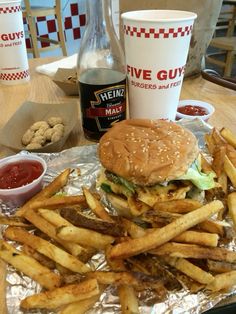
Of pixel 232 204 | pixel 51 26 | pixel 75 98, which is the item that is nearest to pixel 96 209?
pixel 232 204

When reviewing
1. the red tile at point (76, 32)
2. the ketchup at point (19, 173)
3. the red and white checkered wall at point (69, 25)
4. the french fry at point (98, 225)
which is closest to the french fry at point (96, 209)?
the french fry at point (98, 225)

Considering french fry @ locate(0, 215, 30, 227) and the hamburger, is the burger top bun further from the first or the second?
french fry @ locate(0, 215, 30, 227)

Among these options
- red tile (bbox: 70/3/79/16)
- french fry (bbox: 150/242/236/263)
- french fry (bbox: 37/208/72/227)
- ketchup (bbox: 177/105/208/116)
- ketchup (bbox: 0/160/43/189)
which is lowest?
french fry (bbox: 150/242/236/263)

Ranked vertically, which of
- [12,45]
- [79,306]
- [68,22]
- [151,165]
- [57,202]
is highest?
[12,45]

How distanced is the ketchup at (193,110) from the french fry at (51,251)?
0.98m

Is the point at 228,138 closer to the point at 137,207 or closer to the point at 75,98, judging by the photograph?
the point at 137,207

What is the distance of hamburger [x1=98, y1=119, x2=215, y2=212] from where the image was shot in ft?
3.26

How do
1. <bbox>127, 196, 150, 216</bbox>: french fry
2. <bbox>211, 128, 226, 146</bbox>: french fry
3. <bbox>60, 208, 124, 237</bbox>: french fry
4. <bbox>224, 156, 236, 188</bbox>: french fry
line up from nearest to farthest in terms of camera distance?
<bbox>60, 208, 124, 237</bbox>: french fry → <bbox>127, 196, 150, 216</bbox>: french fry → <bbox>224, 156, 236, 188</bbox>: french fry → <bbox>211, 128, 226, 146</bbox>: french fry

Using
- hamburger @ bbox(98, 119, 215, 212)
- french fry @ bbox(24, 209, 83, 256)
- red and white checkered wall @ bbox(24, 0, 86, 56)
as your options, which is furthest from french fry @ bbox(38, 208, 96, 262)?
red and white checkered wall @ bbox(24, 0, 86, 56)

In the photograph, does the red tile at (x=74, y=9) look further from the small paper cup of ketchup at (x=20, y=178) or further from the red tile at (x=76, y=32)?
the small paper cup of ketchup at (x=20, y=178)

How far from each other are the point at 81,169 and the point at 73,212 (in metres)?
0.43

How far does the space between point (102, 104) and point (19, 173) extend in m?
0.42

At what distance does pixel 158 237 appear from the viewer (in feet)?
2.69

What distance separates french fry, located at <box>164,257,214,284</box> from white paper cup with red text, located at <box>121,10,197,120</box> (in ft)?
2.24
